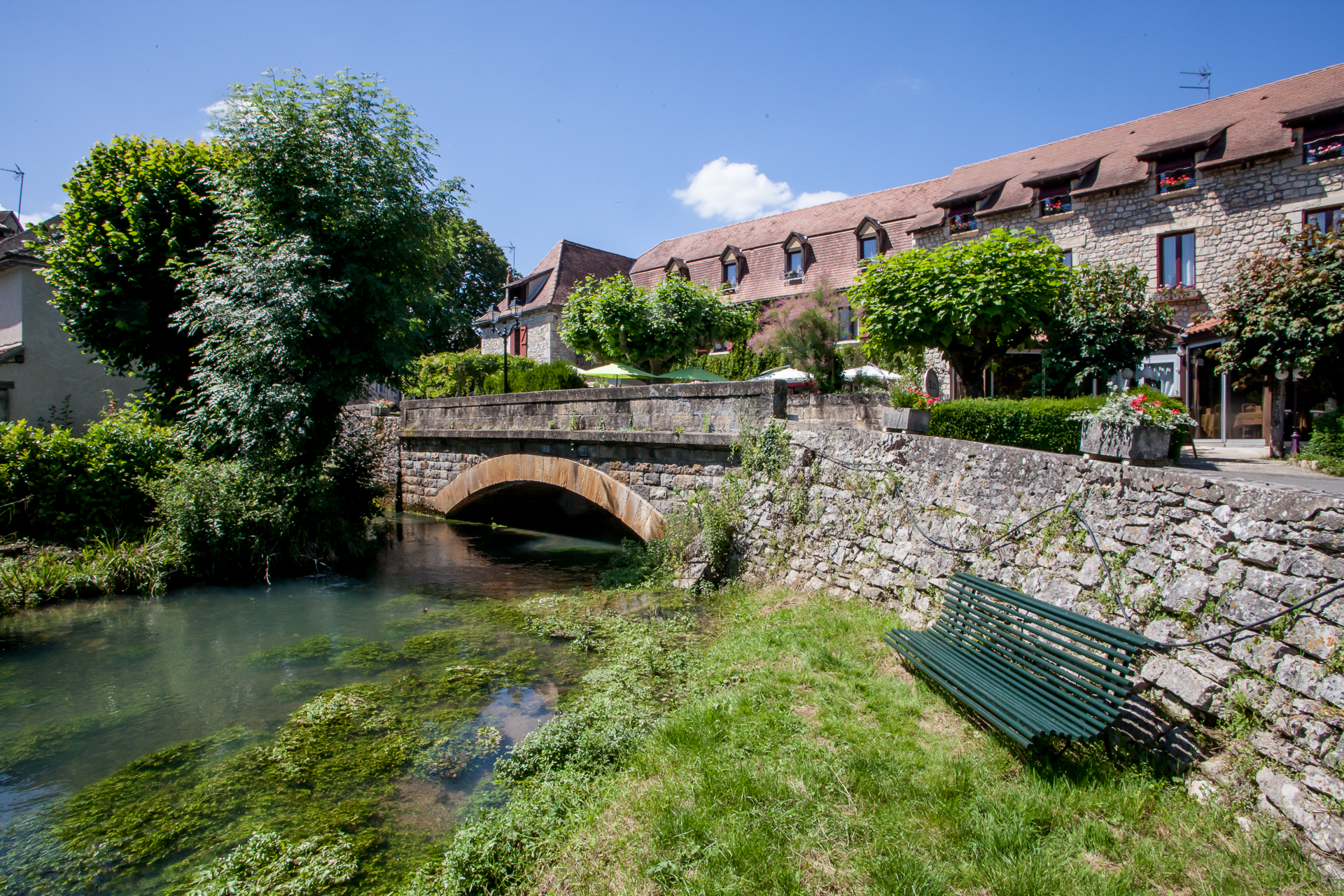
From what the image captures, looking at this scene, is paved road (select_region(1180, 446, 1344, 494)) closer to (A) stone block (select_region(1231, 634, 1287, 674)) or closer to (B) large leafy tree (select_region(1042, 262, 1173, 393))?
(B) large leafy tree (select_region(1042, 262, 1173, 393))

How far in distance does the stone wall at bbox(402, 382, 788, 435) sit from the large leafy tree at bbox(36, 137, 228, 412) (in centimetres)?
524

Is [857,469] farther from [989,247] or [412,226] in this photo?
[412,226]

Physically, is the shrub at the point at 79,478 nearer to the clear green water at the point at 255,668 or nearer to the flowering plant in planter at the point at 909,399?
the clear green water at the point at 255,668

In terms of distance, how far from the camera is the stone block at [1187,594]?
3568mm

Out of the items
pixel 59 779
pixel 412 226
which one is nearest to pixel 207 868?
pixel 59 779

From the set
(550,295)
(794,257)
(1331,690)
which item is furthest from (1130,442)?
(550,295)

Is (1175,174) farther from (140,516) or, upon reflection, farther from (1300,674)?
(140,516)

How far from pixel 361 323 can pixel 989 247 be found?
1100cm

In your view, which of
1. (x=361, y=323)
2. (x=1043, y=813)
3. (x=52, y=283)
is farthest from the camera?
(x=52, y=283)

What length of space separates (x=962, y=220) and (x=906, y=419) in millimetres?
18292

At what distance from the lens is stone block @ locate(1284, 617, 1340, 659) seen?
289 cm

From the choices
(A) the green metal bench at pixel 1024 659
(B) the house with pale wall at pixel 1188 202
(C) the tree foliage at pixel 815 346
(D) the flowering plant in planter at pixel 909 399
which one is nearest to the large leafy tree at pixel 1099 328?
(B) the house with pale wall at pixel 1188 202

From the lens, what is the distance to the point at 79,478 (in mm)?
9797

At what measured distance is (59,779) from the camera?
455cm
